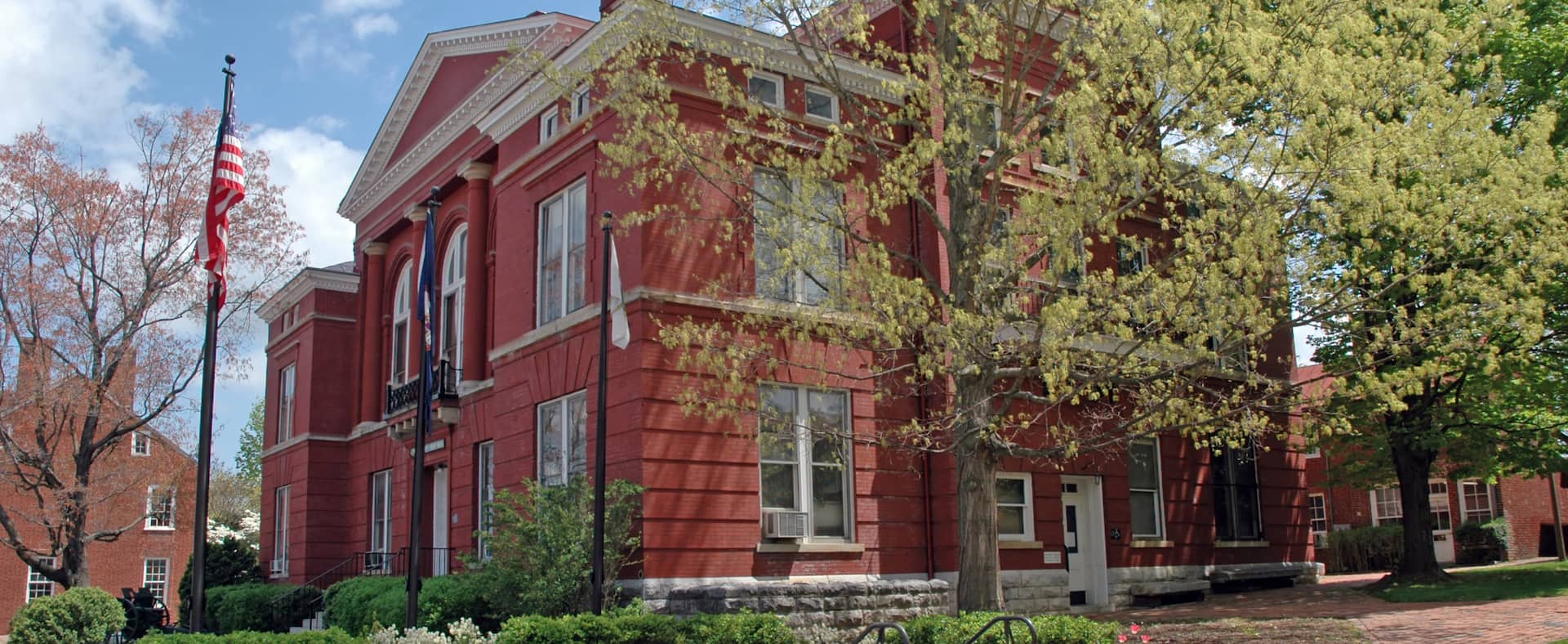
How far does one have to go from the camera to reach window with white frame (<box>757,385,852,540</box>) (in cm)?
1844

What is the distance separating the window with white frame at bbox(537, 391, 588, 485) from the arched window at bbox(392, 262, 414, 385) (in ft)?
30.2

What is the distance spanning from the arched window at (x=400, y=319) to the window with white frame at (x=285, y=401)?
17.7 ft

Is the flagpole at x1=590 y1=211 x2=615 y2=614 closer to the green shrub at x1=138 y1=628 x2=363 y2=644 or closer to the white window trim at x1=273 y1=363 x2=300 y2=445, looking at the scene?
the green shrub at x1=138 y1=628 x2=363 y2=644

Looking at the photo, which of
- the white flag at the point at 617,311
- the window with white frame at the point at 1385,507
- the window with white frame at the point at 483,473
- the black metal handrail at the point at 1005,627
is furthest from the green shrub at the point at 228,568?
the window with white frame at the point at 1385,507

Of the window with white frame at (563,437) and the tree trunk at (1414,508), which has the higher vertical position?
the window with white frame at (563,437)

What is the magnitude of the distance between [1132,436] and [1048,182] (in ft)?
9.93

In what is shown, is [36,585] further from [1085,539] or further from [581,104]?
[1085,539]

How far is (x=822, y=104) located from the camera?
798 inches

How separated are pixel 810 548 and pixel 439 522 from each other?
10016mm

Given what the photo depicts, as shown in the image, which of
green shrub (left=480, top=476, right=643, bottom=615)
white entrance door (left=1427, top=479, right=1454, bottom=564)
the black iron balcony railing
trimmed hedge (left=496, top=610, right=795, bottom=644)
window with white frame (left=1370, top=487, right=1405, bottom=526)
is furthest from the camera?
window with white frame (left=1370, top=487, right=1405, bottom=526)

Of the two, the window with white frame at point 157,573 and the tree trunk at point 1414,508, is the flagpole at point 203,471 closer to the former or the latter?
the tree trunk at point 1414,508

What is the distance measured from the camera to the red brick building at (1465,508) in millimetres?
36625

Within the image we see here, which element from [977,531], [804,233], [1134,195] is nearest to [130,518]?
[804,233]

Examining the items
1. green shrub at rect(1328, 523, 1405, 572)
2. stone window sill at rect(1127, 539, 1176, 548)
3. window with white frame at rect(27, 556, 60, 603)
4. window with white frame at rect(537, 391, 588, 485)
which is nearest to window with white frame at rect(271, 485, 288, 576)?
window with white frame at rect(537, 391, 588, 485)
